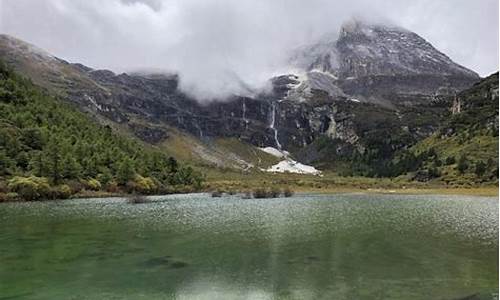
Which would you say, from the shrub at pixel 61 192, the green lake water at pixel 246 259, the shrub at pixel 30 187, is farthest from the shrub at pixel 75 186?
the green lake water at pixel 246 259

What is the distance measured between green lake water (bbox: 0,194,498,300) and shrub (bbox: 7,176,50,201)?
1933 inches

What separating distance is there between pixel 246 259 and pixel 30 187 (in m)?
93.0

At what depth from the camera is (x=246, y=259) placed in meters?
44.0

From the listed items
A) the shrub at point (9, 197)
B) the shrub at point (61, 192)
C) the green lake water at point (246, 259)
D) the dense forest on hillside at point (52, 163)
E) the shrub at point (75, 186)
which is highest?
the dense forest on hillside at point (52, 163)

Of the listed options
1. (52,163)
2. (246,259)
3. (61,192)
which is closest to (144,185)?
(52,163)

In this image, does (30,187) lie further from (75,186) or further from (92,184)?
(92,184)

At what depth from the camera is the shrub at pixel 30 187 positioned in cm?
12062

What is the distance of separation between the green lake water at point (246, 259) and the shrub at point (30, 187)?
161ft

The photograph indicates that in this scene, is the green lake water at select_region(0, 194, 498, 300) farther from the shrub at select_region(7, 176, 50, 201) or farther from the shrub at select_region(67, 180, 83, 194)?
the shrub at select_region(67, 180, 83, 194)

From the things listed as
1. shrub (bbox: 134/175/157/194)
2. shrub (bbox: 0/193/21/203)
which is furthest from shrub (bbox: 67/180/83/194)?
shrub (bbox: 134/175/157/194)

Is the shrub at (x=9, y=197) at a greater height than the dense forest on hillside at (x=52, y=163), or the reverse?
the dense forest on hillside at (x=52, y=163)

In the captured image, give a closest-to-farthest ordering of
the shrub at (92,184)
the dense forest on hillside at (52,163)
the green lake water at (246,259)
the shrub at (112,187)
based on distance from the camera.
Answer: the green lake water at (246,259), the dense forest on hillside at (52,163), the shrub at (92,184), the shrub at (112,187)

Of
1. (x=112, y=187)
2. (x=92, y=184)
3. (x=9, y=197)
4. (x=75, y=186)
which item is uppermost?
(x=92, y=184)

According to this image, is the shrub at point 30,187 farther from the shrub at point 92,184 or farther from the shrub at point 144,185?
the shrub at point 144,185
